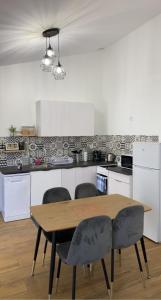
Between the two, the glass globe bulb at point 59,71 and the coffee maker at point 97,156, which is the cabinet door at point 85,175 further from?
the glass globe bulb at point 59,71

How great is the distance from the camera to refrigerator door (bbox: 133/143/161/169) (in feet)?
10.6

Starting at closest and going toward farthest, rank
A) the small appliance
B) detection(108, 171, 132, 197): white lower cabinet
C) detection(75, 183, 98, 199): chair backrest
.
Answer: detection(75, 183, 98, 199): chair backrest → detection(108, 171, 132, 197): white lower cabinet → the small appliance

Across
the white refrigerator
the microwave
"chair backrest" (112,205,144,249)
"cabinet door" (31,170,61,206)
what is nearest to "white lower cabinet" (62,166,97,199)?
"cabinet door" (31,170,61,206)

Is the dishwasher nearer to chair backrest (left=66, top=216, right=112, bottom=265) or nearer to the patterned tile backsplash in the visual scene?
the patterned tile backsplash

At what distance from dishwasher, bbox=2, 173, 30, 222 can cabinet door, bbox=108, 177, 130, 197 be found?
56.7 inches

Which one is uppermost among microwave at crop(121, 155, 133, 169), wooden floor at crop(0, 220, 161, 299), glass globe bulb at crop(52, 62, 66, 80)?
glass globe bulb at crop(52, 62, 66, 80)

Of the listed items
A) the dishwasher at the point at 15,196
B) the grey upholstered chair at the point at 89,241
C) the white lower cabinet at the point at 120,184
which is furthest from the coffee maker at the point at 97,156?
the grey upholstered chair at the point at 89,241

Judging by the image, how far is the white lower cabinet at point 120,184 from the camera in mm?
3776

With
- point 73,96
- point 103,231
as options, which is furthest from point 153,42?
point 103,231

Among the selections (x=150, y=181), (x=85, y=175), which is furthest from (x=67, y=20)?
(x=85, y=175)

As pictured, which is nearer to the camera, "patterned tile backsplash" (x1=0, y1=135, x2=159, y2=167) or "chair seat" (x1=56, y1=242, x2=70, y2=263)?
"chair seat" (x1=56, y1=242, x2=70, y2=263)

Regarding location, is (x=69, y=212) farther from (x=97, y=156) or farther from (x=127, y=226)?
(x=97, y=156)

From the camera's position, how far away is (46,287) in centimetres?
239

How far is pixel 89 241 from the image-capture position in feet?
6.45
